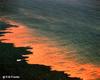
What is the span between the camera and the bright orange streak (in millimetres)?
15367

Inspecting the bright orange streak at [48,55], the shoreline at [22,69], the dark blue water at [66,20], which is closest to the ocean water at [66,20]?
the dark blue water at [66,20]

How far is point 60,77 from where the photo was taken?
1416 cm

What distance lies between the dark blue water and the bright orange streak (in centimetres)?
95

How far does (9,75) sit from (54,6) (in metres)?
23.3

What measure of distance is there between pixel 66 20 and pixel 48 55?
11469 millimetres

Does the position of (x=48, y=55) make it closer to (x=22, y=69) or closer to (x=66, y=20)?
(x=22, y=69)

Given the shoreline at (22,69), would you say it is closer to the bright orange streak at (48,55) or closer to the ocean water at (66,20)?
the bright orange streak at (48,55)

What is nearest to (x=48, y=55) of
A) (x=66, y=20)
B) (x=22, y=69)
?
(x=22, y=69)

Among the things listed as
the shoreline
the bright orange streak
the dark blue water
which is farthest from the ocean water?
the shoreline

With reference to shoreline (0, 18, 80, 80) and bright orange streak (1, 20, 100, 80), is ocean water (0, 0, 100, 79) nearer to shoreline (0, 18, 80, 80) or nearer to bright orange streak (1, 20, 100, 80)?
bright orange streak (1, 20, 100, 80)

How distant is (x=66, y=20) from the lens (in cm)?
2830

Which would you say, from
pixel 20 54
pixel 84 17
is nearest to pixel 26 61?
pixel 20 54

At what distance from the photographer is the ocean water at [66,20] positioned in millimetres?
19828

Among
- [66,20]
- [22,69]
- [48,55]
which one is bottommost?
[22,69]
